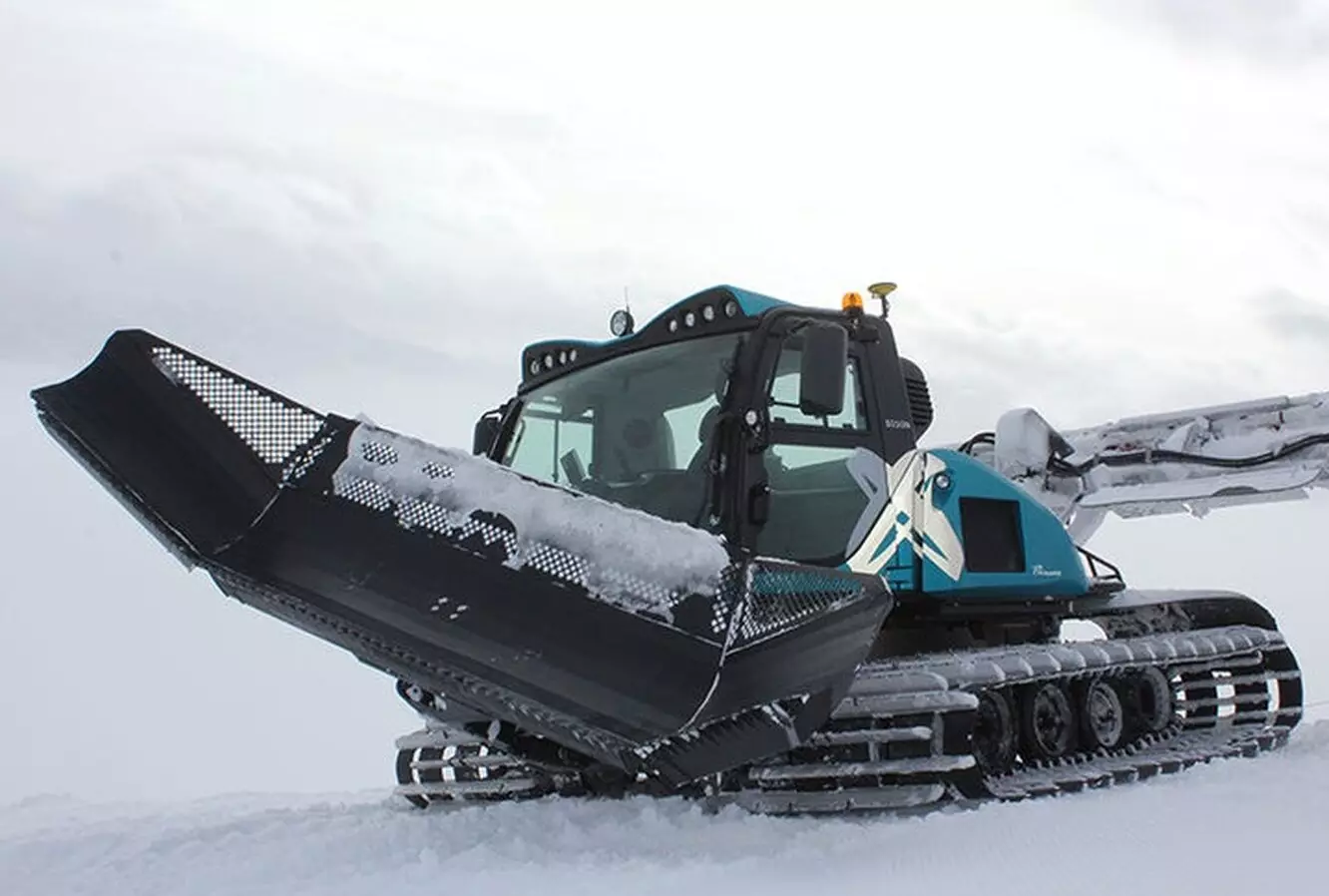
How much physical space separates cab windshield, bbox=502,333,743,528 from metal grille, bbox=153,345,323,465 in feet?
4.59

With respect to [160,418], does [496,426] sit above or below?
above

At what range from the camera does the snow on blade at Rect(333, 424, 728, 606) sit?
4.51m

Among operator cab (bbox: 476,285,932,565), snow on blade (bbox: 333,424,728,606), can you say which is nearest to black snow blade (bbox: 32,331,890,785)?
snow on blade (bbox: 333,424,728,606)

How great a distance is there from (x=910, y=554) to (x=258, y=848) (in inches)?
115

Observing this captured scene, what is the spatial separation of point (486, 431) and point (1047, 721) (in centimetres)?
310

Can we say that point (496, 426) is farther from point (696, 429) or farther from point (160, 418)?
point (160, 418)

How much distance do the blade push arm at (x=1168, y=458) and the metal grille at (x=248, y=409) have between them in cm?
529

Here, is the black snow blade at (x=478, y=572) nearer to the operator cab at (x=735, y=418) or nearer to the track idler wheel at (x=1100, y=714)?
the operator cab at (x=735, y=418)

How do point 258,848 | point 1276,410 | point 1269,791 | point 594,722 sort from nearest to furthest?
point 594,722 → point 258,848 → point 1269,791 → point 1276,410

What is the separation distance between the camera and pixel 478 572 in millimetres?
4566

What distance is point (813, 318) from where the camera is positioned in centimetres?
611

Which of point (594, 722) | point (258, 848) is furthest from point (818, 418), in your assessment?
point (258, 848)

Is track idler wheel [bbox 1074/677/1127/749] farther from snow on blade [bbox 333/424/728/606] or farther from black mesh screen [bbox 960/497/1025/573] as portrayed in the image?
snow on blade [bbox 333/424/728/606]

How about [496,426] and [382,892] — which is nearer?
[382,892]
